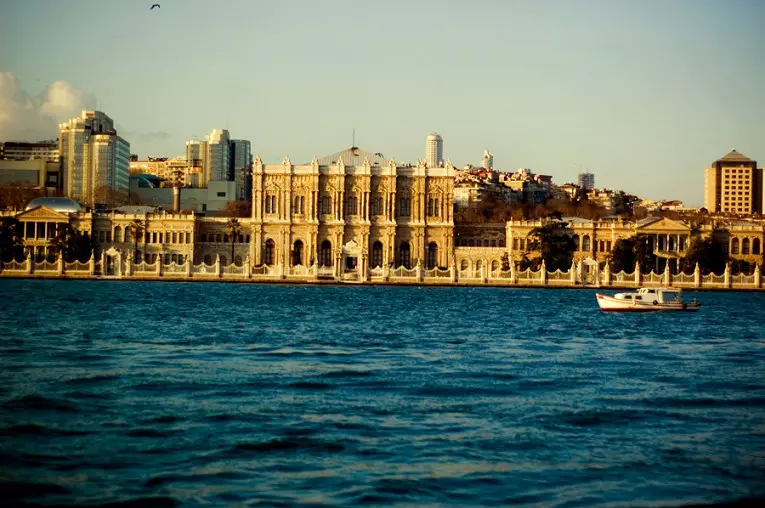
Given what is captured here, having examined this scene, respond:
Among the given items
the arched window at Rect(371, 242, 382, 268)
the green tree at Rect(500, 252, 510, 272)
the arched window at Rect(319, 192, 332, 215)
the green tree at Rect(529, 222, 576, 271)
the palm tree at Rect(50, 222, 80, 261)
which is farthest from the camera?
the arched window at Rect(319, 192, 332, 215)

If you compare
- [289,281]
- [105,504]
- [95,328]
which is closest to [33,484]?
[105,504]

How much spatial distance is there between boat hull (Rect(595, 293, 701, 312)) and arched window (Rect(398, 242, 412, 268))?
1537 inches

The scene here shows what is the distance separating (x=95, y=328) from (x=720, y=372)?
17.9 m

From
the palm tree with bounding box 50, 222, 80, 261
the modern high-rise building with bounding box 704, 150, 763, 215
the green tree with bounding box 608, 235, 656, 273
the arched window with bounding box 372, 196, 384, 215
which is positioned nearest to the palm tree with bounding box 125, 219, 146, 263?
the palm tree with bounding box 50, 222, 80, 261

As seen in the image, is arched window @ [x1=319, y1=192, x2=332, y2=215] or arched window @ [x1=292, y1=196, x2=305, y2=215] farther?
arched window @ [x1=319, y1=192, x2=332, y2=215]

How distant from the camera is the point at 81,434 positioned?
19906 millimetres

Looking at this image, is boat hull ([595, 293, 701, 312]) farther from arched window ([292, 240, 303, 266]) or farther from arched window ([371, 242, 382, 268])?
arched window ([292, 240, 303, 266])

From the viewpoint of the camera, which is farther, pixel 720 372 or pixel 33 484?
pixel 720 372

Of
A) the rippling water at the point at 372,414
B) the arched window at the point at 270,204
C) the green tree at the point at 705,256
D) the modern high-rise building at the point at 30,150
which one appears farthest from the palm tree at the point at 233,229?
the modern high-rise building at the point at 30,150

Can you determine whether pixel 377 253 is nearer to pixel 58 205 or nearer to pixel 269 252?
pixel 269 252

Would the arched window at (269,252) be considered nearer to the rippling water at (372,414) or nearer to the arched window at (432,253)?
the arched window at (432,253)

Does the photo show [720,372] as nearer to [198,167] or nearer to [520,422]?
[520,422]

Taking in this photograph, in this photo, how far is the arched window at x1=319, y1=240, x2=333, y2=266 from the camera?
91.7 m

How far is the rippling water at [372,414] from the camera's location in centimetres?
1727
